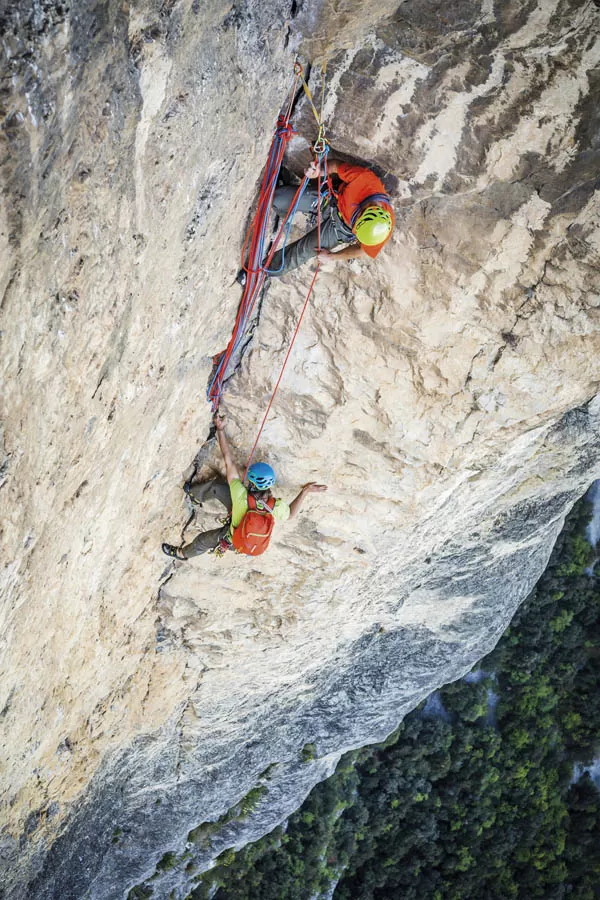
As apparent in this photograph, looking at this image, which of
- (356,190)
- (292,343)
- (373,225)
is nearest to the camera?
(373,225)

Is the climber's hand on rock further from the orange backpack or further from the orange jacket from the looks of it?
the orange jacket

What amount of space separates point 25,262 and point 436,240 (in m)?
2.58

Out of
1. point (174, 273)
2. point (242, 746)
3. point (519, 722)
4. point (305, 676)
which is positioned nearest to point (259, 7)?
point (174, 273)

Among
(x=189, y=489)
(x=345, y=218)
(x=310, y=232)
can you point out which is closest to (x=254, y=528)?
(x=189, y=489)

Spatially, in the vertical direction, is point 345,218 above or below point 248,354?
below

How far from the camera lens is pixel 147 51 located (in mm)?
2330

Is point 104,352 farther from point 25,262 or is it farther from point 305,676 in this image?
point 305,676

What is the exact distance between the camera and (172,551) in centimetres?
554

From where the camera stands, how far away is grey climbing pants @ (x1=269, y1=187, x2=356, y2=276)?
384 cm

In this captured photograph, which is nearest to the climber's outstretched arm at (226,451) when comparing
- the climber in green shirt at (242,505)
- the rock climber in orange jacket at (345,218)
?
the climber in green shirt at (242,505)

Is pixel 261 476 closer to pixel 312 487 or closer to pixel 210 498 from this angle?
pixel 312 487

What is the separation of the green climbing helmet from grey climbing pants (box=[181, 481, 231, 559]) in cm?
238

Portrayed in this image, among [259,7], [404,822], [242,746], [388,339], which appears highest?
[259,7]

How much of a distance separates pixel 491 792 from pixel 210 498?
11.5 metres
